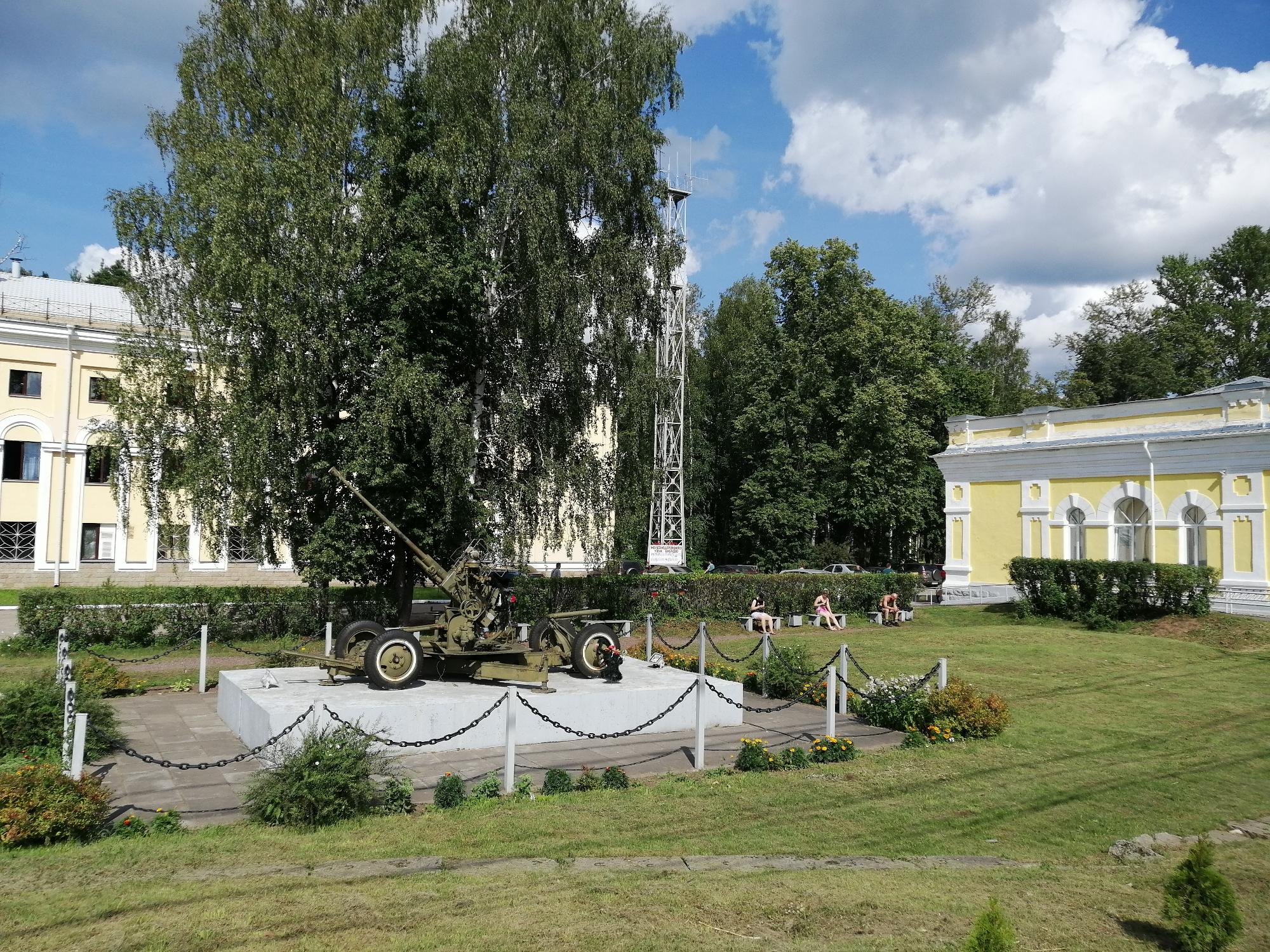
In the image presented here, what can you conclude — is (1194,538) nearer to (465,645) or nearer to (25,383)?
(465,645)

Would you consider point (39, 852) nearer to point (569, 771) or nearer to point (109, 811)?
point (109, 811)

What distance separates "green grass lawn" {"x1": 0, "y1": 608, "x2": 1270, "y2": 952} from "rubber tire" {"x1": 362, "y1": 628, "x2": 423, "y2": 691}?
415cm

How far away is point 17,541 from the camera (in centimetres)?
3759

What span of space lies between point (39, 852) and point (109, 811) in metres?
1.40

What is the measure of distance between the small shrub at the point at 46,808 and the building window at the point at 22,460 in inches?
1387

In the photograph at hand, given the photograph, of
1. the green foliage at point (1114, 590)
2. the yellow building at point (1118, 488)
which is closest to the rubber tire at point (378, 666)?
the green foliage at point (1114, 590)

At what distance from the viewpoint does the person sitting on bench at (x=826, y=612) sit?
90.9ft

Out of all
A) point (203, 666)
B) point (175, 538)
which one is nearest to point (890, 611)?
point (203, 666)

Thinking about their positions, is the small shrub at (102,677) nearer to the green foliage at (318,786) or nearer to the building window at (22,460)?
the green foliage at (318,786)

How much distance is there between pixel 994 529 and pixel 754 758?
1002 inches

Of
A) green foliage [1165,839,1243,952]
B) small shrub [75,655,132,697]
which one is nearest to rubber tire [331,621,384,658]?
small shrub [75,655,132,697]

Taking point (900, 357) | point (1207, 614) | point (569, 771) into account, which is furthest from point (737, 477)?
point (569, 771)

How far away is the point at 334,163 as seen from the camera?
21000 mm

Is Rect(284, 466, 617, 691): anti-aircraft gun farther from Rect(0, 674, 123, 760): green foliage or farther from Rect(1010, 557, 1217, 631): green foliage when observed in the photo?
Rect(1010, 557, 1217, 631): green foliage
